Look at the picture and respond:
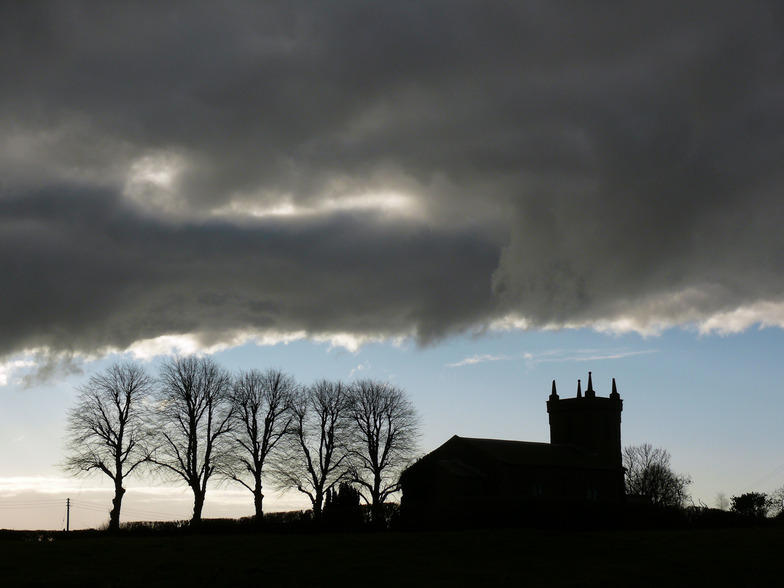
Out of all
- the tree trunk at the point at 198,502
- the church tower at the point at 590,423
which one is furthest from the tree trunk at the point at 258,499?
the church tower at the point at 590,423

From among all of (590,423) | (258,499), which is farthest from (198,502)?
(590,423)

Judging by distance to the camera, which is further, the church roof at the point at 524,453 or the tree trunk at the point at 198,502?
the church roof at the point at 524,453

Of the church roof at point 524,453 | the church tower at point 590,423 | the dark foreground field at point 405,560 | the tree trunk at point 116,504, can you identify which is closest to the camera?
the dark foreground field at point 405,560

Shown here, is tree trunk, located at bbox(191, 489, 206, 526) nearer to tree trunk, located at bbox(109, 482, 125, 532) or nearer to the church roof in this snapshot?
tree trunk, located at bbox(109, 482, 125, 532)

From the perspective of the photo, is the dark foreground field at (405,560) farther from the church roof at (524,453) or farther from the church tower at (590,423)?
the church tower at (590,423)

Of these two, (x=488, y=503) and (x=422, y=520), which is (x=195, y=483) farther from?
(x=488, y=503)

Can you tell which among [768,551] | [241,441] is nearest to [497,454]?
[241,441]

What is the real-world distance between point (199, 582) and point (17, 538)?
24014 mm

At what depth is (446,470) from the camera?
7569 cm

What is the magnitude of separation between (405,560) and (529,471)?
4441 cm

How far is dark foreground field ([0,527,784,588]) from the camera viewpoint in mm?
33781

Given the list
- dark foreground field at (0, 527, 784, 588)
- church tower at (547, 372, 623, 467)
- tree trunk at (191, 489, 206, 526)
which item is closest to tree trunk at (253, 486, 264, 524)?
tree trunk at (191, 489, 206, 526)

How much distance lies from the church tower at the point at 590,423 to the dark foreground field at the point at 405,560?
1863 inches

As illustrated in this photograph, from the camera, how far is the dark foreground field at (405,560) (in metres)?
33.8
